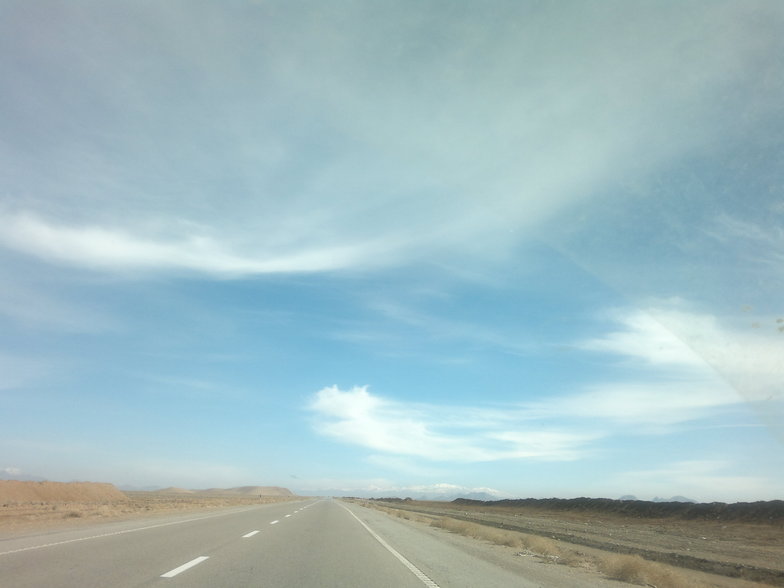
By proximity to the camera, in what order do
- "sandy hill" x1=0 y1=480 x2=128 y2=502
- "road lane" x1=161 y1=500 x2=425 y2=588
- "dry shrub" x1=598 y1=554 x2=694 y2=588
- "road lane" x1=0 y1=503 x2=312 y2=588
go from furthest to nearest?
"sandy hill" x1=0 y1=480 x2=128 y2=502 < "dry shrub" x1=598 y1=554 x2=694 y2=588 < "road lane" x1=161 y1=500 x2=425 y2=588 < "road lane" x1=0 y1=503 x2=312 y2=588

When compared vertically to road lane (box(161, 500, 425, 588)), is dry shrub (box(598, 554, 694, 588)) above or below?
below

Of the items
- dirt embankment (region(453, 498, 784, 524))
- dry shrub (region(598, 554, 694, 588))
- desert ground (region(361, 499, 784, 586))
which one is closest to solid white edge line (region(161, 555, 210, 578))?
dry shrub (region(598, 554, 694, 588))

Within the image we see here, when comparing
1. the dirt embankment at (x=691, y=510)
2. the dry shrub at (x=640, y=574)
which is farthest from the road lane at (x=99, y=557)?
the dirt embankment at (x=691, y=510)

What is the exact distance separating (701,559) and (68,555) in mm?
23345

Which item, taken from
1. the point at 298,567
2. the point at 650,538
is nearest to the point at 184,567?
the point at 298,567

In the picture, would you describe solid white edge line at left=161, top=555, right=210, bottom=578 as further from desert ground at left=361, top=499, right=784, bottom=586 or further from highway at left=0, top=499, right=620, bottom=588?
desert ground at left=361, top=499, right=784, bottom=586

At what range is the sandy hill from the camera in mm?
70188

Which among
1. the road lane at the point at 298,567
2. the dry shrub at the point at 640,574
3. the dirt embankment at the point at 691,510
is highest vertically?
the dirt embankment at the point at 691,510

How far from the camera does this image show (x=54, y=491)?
265ft

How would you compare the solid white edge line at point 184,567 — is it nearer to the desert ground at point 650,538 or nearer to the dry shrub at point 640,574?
the desert ground at point 650,538

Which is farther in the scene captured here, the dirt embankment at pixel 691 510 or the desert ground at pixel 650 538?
the dirt embankment at pixel 691 510

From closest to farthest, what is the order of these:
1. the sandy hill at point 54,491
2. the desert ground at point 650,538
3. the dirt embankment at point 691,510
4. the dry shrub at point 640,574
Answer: the dry shrub at point 640,574
the desert ground at point 650,538
the dirt embankment at point 691,510
the sandy hill at point 54,491

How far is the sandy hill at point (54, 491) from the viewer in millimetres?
70188

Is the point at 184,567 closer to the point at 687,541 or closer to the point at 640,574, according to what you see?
the point at 640,574
